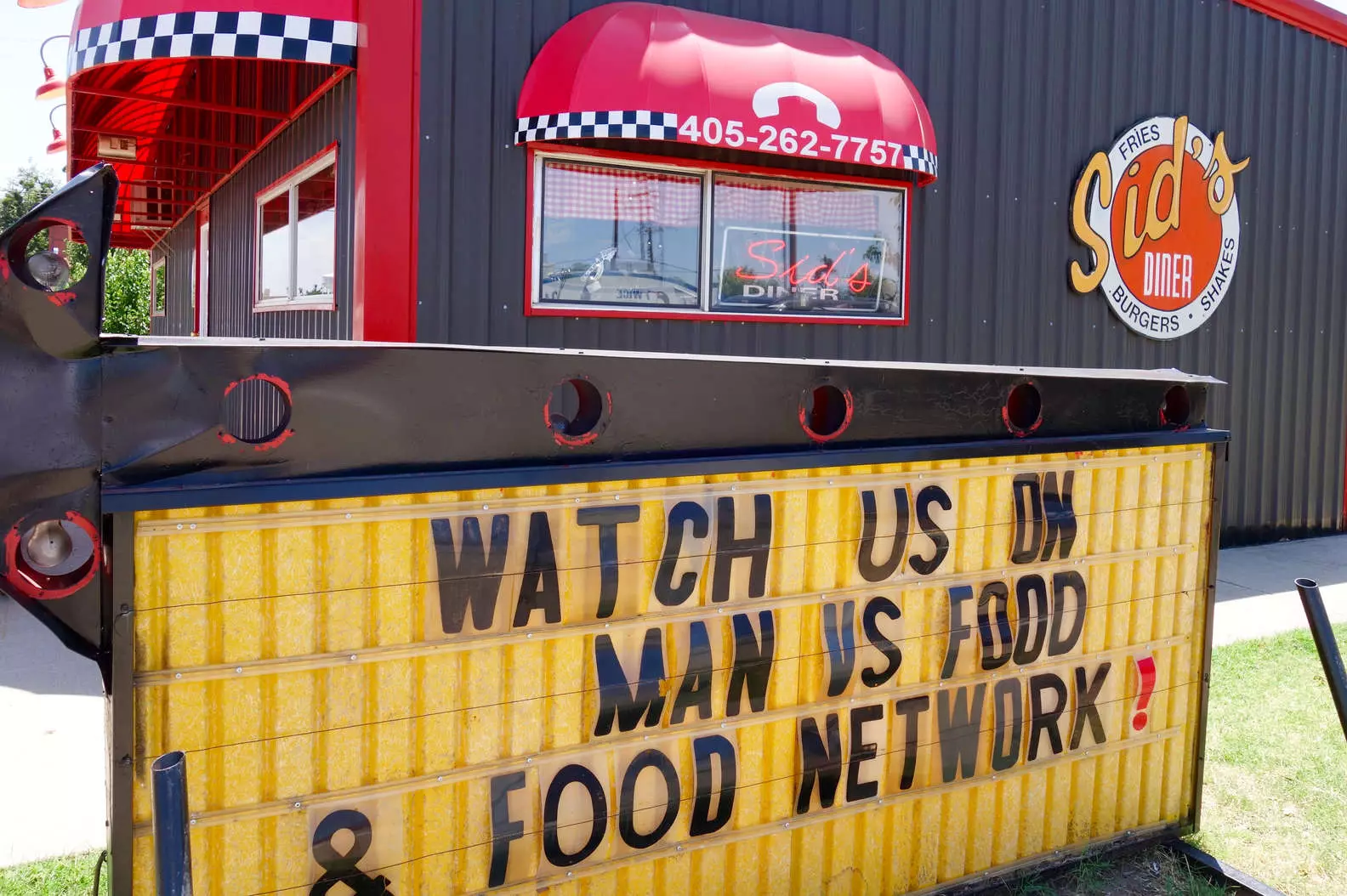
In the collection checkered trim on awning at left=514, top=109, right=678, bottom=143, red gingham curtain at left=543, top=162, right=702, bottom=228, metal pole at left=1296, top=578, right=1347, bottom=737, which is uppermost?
checkered trim on awning at left=514, top=109, right=678, bottom=143

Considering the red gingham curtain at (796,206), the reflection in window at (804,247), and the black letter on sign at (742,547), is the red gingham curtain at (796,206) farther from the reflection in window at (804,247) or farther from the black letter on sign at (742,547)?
the black letter on sign at (742,547)

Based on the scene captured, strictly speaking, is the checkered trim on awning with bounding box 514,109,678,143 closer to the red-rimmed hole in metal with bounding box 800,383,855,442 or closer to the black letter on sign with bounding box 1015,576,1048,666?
A: the red-rimmed hole in metal with bounding box 800,383,855,442

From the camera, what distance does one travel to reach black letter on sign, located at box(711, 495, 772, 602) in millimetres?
2721

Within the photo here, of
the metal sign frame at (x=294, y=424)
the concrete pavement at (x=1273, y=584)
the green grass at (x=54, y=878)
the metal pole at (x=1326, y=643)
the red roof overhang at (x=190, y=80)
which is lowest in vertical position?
the green grass at (x=54, y=878)

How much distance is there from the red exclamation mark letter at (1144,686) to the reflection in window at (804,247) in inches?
153

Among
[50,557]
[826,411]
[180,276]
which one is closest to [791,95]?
[826,411]

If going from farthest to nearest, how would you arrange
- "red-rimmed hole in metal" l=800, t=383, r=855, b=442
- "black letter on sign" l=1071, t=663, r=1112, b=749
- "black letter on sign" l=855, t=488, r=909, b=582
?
"black letter on sign" l=1071, t=663, r=1112, b=749 < "black letter on sign" l=855, t=488, r=909, b=582 < "red-rimmed hole in metal" l=800, t=383, r=855, b=442

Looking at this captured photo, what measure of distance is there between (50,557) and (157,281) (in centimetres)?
1738

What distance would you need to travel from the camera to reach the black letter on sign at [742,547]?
2.72m

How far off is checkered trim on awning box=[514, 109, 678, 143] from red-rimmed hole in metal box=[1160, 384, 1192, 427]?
3.12 m

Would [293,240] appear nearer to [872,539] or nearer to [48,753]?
[48,753]

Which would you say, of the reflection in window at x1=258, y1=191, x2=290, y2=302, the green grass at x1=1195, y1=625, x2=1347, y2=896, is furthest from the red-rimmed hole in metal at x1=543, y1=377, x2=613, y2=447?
the reflection in window at x1=258, y1=191, x2=290, y2=302

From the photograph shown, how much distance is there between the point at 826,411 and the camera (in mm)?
2957

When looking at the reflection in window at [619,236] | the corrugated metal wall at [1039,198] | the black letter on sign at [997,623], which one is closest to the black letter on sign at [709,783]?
the black letter on sign at [997,623]
